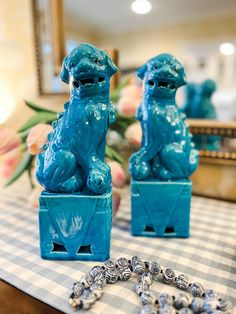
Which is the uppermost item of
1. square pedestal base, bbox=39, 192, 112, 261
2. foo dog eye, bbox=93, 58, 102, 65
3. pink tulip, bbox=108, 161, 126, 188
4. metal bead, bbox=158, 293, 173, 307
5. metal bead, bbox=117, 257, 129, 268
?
foo dog eye, bbox=93, 58, 102, 65

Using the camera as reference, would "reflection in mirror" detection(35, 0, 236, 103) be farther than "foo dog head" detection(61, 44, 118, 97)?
Yes

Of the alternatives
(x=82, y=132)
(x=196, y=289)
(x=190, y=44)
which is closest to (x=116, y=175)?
(x=82, y=132)

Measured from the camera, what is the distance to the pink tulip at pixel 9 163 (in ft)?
2.45

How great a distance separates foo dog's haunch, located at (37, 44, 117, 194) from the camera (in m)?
0.44

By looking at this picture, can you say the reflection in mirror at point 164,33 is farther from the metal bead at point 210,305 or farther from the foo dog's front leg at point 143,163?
the metal bead at point 210,305

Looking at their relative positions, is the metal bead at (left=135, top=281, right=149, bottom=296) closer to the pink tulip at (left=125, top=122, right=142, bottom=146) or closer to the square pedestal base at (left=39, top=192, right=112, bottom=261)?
the square pedestal base at (left=39, top=192, right=112, bottom=261)

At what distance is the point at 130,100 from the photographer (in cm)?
71

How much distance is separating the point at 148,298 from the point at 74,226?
17cm

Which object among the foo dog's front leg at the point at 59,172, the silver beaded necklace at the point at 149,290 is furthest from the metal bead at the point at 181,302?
the foo dog's front leg at the point at 59,172

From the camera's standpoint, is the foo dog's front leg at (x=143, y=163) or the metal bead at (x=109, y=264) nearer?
the metal bead at (x=109, y=264)

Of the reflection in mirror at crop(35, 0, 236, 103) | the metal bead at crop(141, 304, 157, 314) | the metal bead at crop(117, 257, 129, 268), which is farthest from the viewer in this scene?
the reflection in mirror at crop(35, 0, 236, 103)

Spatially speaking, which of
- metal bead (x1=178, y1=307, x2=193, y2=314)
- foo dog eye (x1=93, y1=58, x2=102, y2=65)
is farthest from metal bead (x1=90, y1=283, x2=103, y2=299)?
foo dog eye (x1=93, y1=58, x2=102, y2=65)

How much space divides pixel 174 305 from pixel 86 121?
289 millimetres

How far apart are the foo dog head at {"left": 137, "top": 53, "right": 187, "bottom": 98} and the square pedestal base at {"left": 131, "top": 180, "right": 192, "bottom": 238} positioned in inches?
6.8
